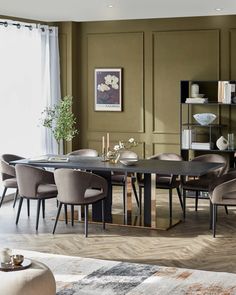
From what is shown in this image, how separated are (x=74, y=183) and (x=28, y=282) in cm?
286

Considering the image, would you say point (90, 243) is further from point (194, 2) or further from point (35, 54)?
point (35, 54)

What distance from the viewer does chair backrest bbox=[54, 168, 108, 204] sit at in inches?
303

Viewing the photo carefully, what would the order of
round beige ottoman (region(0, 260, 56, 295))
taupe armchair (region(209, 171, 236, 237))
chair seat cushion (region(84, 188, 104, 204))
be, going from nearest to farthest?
round beige ottoman (region(0, 260, 56, 295)), taupe armchair (region(209, 171, 236, 237)), chair seat cushion (region(84, 188, 104, 204))

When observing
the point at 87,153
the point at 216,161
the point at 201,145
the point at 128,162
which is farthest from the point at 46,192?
the point at 201,145

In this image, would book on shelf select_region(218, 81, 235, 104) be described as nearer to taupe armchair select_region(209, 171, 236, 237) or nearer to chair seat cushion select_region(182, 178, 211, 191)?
chair seat cushion select_region(182, 178, 211, 191)

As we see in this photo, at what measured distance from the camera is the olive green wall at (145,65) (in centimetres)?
1038

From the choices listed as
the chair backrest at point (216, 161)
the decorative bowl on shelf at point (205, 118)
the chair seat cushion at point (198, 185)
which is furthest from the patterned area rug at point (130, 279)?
the decorative bowl on shelf at point (205, 118)

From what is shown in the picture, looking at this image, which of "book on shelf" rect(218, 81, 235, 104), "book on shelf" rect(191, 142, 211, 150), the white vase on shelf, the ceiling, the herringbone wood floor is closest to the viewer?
the herringbone wood floor

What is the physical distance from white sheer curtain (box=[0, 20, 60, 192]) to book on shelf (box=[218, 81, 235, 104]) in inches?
105

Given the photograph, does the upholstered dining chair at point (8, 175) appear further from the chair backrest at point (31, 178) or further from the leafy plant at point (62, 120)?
the leafy plant at point (62, 120)

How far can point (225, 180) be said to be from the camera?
818 cm

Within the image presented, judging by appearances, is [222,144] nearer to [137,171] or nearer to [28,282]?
[137,171]

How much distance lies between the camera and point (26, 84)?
34.5ft

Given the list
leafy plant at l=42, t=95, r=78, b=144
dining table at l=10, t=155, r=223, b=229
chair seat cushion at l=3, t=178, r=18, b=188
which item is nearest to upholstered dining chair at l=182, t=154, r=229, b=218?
dining table at l=10, t=155, r=223, b=229
